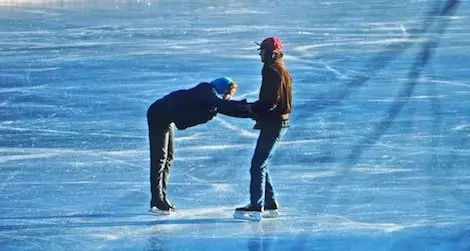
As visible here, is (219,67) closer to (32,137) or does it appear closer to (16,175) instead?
(32,137)

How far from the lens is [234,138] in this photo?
37.0 ft

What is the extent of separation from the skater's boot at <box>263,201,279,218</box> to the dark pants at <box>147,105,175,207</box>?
2.31 ft

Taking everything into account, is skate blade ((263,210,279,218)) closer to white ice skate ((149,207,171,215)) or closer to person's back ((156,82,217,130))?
white ice skate ((149,207,171,215))

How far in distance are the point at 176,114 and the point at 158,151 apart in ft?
1.17

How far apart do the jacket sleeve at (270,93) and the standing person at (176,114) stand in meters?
0.10

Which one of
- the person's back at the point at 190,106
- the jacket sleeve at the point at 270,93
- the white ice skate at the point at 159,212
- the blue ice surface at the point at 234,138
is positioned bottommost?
the blue ice surface at the point at 234,138

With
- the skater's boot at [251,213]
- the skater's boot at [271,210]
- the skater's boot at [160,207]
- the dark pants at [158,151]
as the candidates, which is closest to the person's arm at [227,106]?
the dark pants at [158,151]

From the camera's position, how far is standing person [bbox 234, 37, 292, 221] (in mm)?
7746

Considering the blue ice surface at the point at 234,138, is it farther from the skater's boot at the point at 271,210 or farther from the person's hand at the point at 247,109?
the person's hand at the point at 247,109

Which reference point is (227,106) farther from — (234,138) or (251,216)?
(234,138)

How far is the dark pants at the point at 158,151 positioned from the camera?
8180 millimetres

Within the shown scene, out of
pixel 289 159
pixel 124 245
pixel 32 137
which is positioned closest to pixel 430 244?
pixel 124 245

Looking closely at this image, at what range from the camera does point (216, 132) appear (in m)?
11.5

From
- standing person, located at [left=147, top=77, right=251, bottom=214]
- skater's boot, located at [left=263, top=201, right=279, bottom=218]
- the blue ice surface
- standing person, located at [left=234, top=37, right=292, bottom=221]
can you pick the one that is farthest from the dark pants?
skater's boot, located at [left=263, top=201, right=279, bottom=218]
